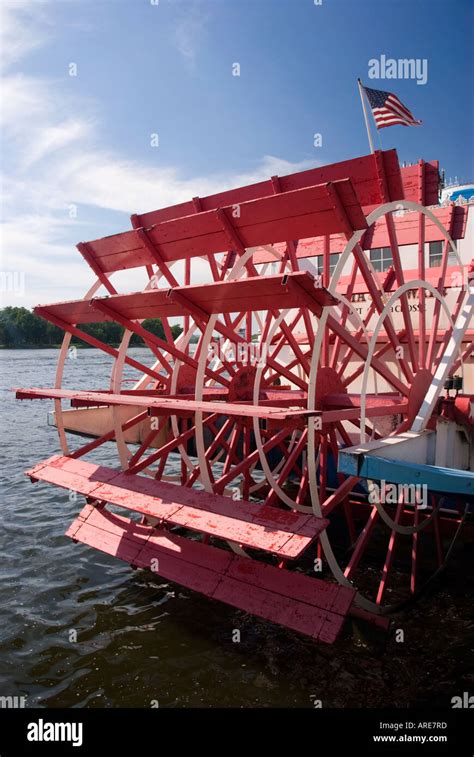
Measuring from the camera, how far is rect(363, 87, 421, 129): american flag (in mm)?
6574

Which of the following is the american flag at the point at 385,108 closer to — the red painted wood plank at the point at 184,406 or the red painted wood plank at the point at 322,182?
the red painted wood plank at the point at 322,182

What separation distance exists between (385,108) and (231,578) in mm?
5438

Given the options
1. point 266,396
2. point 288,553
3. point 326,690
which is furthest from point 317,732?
point 266,396

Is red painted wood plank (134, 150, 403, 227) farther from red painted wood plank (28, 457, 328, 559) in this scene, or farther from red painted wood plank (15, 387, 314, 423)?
red painted wood plank (28, 457, 328, 559)

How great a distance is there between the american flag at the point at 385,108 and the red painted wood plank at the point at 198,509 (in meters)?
4.82

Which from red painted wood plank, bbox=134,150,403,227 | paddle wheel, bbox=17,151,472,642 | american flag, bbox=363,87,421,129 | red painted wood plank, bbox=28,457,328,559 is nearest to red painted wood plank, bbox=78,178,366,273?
paddle wheel, bbox=17,151,472,642

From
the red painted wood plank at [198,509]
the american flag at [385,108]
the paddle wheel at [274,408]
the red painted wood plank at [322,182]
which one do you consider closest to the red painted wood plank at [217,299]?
the paddle wheel at [274,408]

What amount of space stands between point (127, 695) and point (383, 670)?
1532 millimetres

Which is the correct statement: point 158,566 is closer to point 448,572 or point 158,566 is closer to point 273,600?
point 273,600

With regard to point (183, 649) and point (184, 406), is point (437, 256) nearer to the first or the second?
point (184, 406)

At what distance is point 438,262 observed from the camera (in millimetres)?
8055

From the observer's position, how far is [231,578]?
3.89m

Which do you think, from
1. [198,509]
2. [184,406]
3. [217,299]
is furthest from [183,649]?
[217,299]

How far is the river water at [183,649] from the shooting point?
333 centimetres
